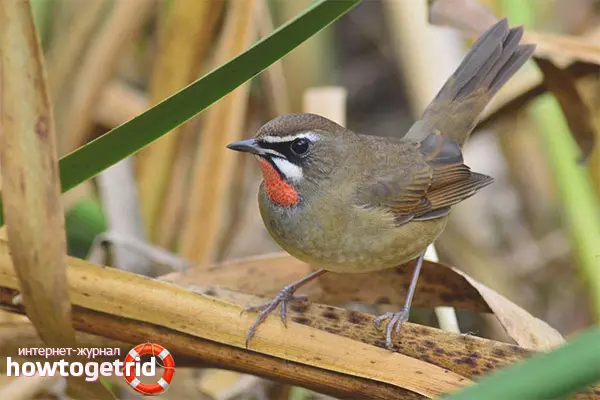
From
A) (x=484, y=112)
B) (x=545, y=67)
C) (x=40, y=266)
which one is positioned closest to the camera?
(x=40, y=266)

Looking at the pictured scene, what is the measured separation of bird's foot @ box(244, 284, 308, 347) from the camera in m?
2.28

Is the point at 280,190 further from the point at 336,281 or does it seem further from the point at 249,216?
the point at 249,216

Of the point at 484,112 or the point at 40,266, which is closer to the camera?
the point at 40,266

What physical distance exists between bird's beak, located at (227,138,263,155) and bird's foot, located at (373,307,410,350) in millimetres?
639

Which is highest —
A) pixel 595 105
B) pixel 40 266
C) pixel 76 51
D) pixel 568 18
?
pixel 568 18

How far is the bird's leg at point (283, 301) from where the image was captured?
90.6 inches

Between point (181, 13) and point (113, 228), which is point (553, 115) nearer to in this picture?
point (181, 13)

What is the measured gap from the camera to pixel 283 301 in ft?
8.28

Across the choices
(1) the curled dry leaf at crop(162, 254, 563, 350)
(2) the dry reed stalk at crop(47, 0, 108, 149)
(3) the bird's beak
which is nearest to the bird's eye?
(3) the bird's beak

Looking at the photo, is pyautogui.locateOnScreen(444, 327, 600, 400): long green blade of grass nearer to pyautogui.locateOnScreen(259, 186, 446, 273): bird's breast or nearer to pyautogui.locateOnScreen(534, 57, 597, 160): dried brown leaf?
pyautogui.locateOnScreen(259, 186, 446, 273): bird's breast

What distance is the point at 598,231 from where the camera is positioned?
11.4ft

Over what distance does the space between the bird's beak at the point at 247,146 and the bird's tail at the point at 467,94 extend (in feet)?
3.41

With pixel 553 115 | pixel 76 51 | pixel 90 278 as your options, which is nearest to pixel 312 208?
pixel 90 278

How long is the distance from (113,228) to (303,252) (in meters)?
1.20
